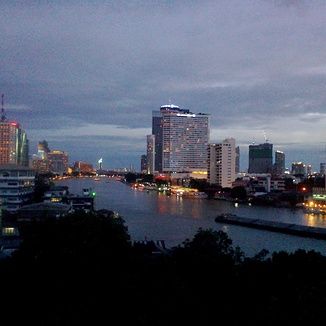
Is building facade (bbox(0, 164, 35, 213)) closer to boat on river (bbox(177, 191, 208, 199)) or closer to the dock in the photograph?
the dock

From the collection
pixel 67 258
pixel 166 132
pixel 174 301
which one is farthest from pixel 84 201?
pixel 166 132

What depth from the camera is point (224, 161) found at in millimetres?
21266

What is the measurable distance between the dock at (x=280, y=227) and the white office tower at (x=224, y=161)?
11.1 metres

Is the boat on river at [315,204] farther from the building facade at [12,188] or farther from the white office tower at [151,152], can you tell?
the white office tower at [151,152]

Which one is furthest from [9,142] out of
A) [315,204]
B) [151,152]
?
[315,204]

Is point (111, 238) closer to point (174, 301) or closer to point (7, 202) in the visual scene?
point (174, 301)

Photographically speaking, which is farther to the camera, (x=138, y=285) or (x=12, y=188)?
(x=12, y=188)

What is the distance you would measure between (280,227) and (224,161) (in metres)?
12.8

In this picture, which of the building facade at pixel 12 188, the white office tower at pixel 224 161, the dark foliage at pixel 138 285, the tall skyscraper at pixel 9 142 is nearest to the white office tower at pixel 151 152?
the tall skyscraper at pixel 9 142

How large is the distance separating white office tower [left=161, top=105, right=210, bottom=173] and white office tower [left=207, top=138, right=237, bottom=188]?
31.2ft

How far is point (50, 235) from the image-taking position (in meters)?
3.34

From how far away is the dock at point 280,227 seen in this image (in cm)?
788

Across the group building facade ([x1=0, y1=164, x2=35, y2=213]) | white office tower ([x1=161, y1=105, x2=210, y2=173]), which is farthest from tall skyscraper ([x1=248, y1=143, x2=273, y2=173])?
building facade ([x1=0, y1=164, x2=35, y2=213])

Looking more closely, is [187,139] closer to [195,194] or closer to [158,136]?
[158,136]
